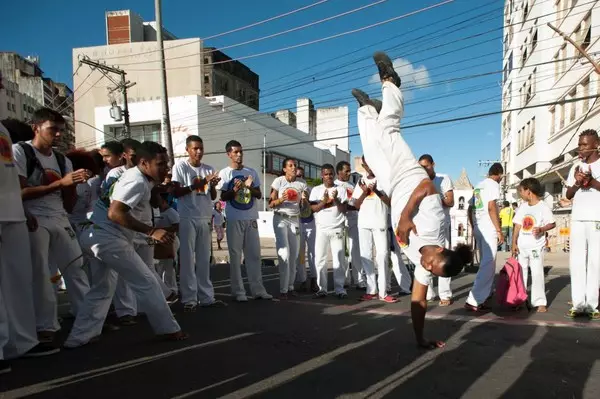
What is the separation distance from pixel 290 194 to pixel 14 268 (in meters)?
3.76

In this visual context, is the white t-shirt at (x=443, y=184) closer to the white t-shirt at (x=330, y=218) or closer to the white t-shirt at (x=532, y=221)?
the white t-shirt at (x=532, y=221)

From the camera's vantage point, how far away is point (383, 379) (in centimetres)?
304

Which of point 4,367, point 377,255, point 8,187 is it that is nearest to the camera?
point 4,367

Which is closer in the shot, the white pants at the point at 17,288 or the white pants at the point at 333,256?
the white pants at the point at 17,288

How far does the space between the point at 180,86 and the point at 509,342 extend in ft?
134

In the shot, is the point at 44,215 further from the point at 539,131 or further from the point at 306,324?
the point at 539,131

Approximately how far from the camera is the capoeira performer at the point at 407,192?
367 centimetres

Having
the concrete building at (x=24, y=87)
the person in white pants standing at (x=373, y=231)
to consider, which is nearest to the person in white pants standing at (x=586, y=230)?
the person in white pants standing at (x=373, y=231)

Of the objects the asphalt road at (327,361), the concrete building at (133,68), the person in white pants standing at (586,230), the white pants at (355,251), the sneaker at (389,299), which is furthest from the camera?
the concrete building at (133,68)

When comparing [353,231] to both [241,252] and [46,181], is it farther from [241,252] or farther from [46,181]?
[46,181]

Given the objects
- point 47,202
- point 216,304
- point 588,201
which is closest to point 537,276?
point 588,201

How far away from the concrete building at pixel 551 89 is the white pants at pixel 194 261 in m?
11.5

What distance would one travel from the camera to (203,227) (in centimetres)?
570

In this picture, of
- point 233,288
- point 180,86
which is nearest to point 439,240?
point 233,288
